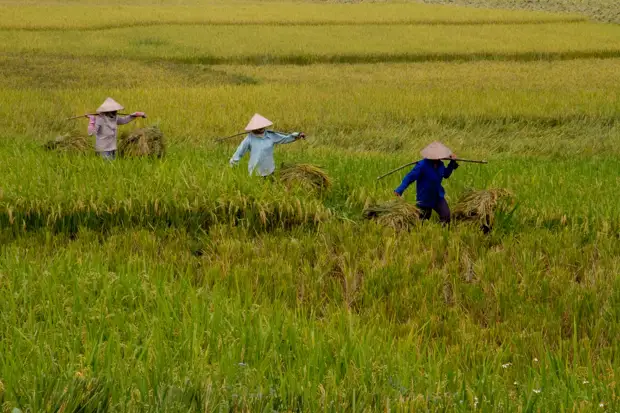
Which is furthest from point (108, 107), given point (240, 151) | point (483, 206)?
point (483, 206)

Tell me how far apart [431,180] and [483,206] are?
40 centimetres

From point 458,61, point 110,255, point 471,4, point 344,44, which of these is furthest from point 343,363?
point 471,4

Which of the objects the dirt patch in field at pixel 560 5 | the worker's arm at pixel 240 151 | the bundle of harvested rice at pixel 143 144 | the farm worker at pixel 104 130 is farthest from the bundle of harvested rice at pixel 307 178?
the dirt patch in field at pixel 560 5

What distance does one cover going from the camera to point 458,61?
19219mm

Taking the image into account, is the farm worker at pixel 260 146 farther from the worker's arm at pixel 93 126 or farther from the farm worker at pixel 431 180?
the worker's arm at pixel 93 126

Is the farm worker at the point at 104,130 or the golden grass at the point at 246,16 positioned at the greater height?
the golden grass at the point at 246,16

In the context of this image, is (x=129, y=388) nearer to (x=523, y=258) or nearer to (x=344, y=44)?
(x=523, y=258)

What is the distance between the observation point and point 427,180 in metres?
5.54

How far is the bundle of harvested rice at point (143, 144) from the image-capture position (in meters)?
6.92

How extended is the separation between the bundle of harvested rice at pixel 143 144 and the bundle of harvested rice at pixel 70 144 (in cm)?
32

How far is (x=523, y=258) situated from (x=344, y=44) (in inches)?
666

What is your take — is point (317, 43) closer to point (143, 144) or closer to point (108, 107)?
point (108, 107)

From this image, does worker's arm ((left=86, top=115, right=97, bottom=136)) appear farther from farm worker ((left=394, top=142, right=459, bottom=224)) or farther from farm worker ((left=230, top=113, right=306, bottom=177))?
farm worker ((left=394, top=142, right=459, bottom=224))

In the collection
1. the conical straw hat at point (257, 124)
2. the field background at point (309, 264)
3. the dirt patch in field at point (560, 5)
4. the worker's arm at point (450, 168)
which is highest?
the dirt patch in field at point (560, 5)
